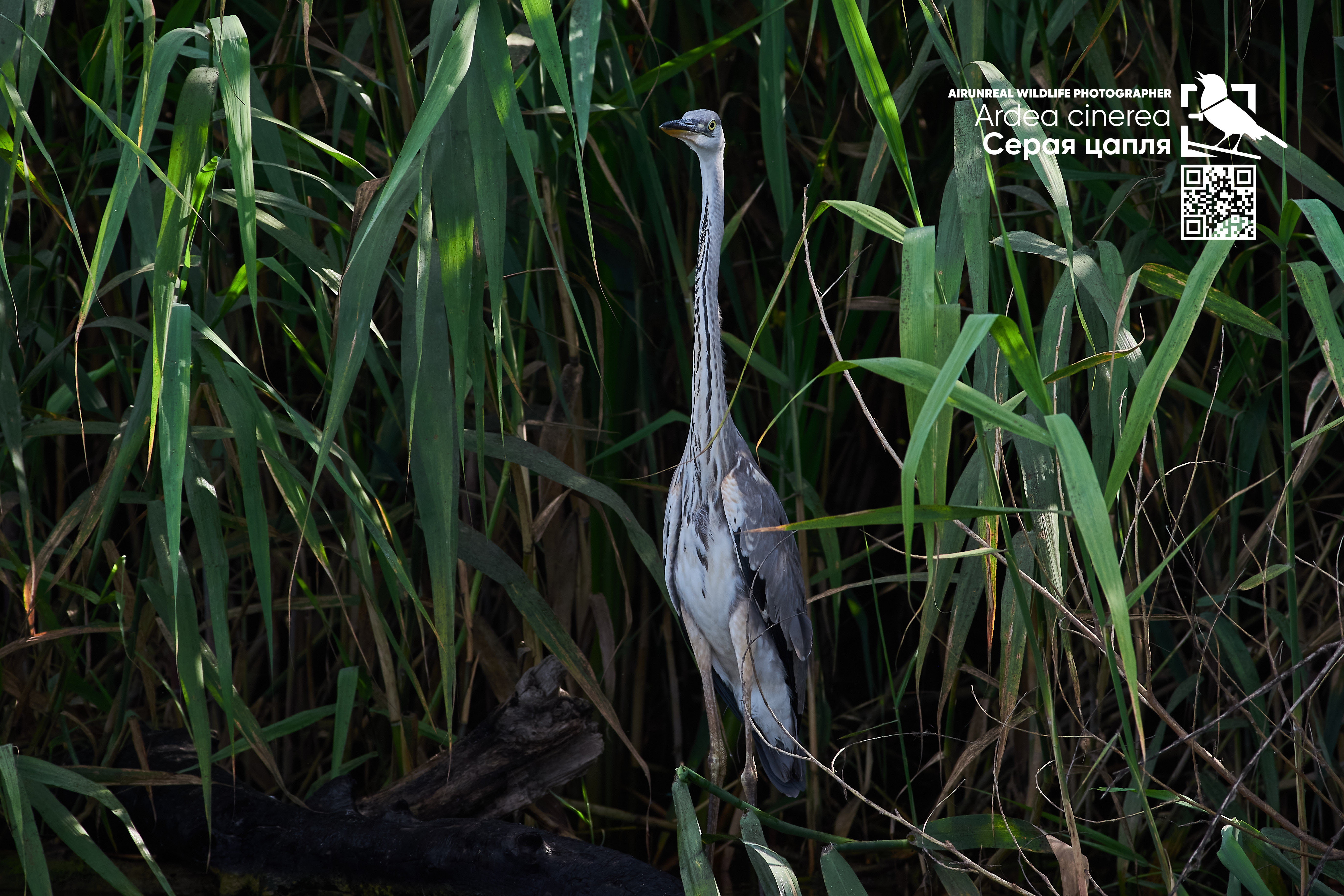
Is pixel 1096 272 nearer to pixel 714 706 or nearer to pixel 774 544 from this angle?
pixel 774 544

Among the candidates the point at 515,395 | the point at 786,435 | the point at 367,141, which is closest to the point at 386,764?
the point at 515,395

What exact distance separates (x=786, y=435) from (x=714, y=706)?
583 mm

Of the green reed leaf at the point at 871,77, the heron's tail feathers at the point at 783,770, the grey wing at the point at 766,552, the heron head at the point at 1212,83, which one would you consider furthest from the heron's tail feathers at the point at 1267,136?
the heron's tail feathers at the point at 783,770

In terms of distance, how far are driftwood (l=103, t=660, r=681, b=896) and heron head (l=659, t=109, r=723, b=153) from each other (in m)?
0.98

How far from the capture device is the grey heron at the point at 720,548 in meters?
2.08

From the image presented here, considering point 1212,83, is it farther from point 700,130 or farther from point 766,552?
point 766,552

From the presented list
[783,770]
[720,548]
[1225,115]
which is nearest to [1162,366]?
[1225,115]

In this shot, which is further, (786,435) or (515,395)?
(786,435)

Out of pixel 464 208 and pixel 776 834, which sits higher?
pixel 464 208

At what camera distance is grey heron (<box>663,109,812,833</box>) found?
208 centimetres

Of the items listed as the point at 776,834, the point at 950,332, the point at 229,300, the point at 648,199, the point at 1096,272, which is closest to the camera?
the point at 950,332

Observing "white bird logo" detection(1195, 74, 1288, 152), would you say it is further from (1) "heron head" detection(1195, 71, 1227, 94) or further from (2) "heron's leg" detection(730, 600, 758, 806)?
(2) "heron's leg" detection(730, 600, 758, 806)

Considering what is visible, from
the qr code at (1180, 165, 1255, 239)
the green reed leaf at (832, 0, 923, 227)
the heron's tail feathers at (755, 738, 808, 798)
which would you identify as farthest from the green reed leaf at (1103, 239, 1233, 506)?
the heron's tail feathers at (755, 738, 808, 798)

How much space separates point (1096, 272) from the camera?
1443 millimetres
